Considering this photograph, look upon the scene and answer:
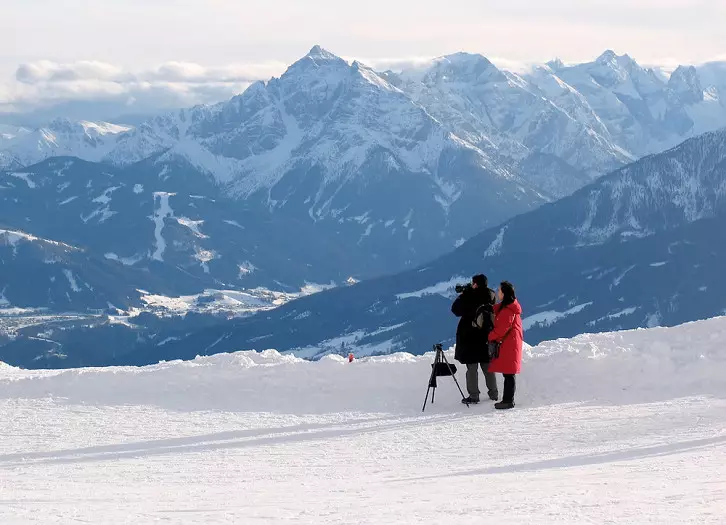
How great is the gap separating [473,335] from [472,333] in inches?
2.1

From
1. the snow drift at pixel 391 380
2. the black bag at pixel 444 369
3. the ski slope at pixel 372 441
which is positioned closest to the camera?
the ski slope at pixel 372 441

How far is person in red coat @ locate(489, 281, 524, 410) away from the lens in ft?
71.6

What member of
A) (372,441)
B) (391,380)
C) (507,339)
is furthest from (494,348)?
(391,380)

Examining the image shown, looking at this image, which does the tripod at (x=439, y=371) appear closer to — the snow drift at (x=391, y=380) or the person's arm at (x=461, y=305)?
the snow drift at (x=391, y=380)

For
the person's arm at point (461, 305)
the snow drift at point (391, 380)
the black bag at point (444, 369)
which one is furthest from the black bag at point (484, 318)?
the snow drift at point (391, 380)

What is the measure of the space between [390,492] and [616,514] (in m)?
3.51

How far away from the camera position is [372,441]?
19.6m

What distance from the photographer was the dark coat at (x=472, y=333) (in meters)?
22.3

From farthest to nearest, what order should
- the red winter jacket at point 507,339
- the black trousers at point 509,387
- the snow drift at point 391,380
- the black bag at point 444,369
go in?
the snow drift at point 391,380, the black bag at point 444,369, the black trousers at point 509,387, the red winter jacket at point 507,339

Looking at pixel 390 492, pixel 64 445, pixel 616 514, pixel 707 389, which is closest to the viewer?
pixel 616 514

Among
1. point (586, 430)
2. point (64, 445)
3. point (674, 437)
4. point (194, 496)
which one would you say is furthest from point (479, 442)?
point (64, 445)

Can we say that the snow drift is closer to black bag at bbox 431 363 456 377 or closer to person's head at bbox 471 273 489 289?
black bag at bbox 431 363 456 377

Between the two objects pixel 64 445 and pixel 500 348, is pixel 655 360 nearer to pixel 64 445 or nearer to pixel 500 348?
pixel 500 348

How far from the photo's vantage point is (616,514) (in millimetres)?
12320
